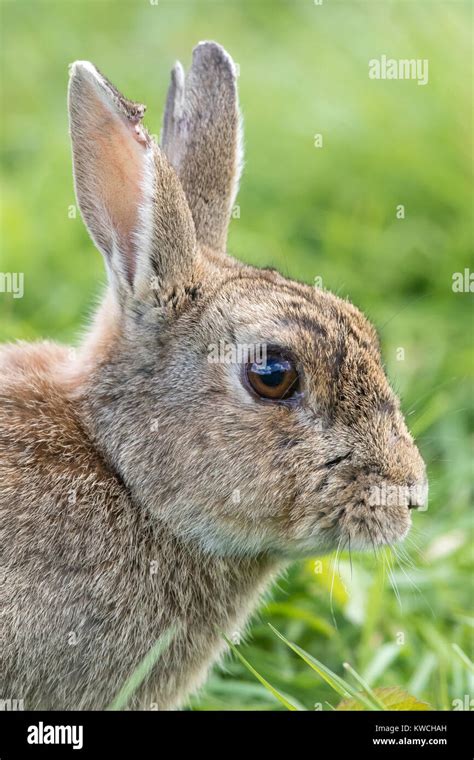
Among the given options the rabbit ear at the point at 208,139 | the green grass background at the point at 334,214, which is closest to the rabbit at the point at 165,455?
the rabbit ear at the point at 208,139

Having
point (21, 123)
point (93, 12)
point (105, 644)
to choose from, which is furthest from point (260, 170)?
point (105, 644)

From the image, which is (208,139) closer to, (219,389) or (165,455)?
(219,389)

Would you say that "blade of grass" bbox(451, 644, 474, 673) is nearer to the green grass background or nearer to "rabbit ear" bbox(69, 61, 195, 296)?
the green grass background

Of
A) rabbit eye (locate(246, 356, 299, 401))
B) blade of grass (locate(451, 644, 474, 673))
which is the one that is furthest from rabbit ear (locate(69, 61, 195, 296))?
blade of grass (locate(451, 644, 474, 673))

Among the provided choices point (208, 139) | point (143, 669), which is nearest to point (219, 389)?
point (143, 669)
